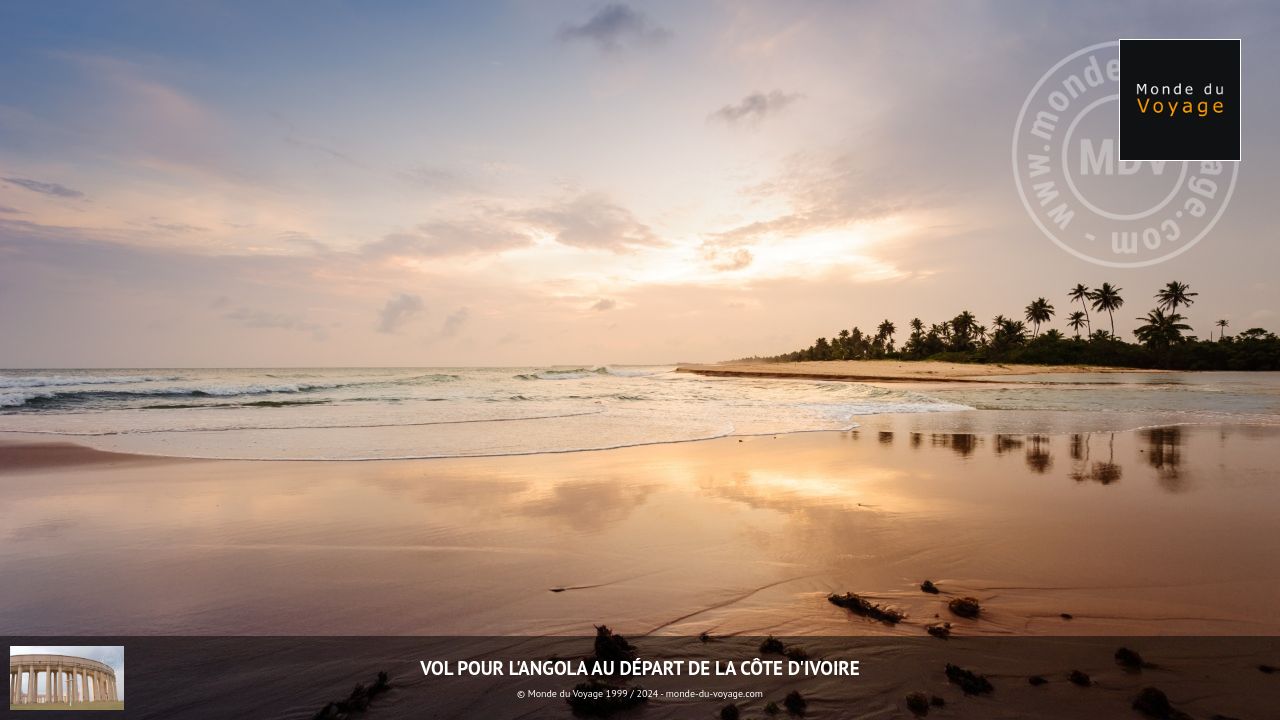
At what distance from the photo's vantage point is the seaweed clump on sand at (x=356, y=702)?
264 centimetres

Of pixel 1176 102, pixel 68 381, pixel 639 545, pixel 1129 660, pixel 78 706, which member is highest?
pixel 1176 102

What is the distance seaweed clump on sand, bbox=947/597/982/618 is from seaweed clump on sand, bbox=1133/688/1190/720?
37.2 inches

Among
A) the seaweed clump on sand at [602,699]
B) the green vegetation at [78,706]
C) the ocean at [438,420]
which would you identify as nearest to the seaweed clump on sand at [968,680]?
the seaweed clump on sand at [602,699]

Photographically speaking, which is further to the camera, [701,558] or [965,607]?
[701,558]

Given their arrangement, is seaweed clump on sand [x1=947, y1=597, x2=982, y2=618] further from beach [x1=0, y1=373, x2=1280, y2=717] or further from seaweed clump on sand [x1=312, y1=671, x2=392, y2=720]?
seaweed clump on sand [x1=312, y1=671, x2=392, y2=720]

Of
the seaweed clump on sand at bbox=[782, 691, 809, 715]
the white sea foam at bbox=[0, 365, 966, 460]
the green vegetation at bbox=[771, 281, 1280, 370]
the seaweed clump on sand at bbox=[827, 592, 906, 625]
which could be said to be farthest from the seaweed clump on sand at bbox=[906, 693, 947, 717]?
the green vegetation at bbox=[771, 281, 1280, 370]

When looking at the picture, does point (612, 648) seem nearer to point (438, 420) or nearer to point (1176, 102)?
point (438, 420)

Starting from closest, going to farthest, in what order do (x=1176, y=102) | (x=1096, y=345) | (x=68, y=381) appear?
(x=1176, y=102)
(x=68, y=381)
(x=1096, y=345)

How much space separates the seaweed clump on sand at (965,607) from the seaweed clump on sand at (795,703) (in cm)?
150

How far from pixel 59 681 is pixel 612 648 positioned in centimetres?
307

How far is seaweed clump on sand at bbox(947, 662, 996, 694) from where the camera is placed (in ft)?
8.87

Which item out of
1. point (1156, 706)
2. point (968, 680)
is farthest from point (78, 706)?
point (1156, 706)

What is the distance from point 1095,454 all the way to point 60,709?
42.0 feet

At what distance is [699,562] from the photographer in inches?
182
